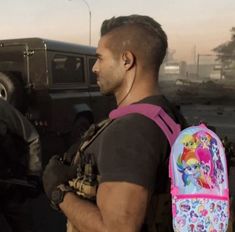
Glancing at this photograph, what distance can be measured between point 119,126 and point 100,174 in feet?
0.60

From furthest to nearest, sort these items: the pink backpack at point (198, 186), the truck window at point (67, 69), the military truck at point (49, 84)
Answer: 1. the truck window at point (67, 69)
2. the military truck at point (49, 84)
3. the pink backpack at point (198, 186)

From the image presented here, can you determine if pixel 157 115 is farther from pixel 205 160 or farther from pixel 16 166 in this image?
pixel 16 166

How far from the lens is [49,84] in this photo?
29.7 feet

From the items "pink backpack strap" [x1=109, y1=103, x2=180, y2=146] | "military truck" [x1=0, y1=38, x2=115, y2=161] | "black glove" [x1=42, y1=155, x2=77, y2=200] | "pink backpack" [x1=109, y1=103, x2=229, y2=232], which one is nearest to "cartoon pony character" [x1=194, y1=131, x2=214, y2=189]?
"pink backpack" [x1=109, y1=103, x2=229, y2=232]

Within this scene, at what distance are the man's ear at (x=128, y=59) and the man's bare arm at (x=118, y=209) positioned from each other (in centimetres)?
49

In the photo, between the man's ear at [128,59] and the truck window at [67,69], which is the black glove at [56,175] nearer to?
the man's ear at [128,59]

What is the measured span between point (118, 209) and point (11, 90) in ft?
21.9

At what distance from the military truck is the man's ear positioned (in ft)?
20.8

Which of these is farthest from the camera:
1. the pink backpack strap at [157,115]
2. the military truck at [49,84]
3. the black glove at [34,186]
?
the military truck at [49,84]

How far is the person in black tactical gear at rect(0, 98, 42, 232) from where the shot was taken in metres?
3.88

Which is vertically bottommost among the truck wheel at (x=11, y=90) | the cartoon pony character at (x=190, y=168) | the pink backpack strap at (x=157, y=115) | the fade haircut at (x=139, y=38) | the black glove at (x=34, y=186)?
the black glove at (x=34, y=186)

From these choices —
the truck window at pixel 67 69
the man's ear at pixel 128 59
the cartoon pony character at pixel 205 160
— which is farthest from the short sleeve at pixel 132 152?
the truck window at pixel 67 69

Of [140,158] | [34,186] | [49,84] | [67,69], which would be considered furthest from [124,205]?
[67,69]

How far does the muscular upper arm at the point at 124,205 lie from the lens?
6.03ft
